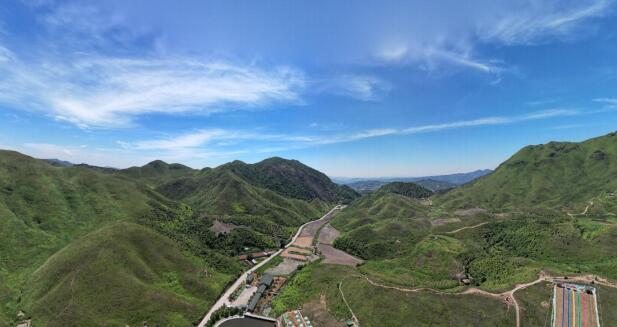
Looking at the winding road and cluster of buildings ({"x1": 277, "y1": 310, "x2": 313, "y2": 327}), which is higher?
the winding road

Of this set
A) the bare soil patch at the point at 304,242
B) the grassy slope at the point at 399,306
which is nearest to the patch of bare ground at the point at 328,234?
the bare soil patch at the point at 304,242

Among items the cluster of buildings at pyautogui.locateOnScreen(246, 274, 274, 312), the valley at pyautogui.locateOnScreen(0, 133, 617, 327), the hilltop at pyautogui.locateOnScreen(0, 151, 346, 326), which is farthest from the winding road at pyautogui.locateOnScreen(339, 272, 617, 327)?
the hilltop at pyautogui.locateOnScreen(0, 151, 346, 326)

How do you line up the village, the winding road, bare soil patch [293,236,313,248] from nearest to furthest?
the winding road, the village, bare soil patch [293,236,313,248]

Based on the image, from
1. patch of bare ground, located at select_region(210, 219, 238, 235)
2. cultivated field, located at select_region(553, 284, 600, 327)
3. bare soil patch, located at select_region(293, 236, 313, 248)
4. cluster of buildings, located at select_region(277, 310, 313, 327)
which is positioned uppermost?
patch of bare ground, located at select_region(210, 219, 238, 235)

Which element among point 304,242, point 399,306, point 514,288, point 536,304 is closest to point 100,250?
point 399,306

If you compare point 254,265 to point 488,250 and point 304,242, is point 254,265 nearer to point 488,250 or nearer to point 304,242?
point 304,242

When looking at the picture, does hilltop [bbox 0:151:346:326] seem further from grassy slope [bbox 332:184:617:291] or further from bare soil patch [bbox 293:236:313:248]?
grassy slope [bbox 332:184:617:291]

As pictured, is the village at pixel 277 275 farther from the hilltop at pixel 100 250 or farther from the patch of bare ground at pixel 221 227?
the patch of bare ground at pixel 221 227
